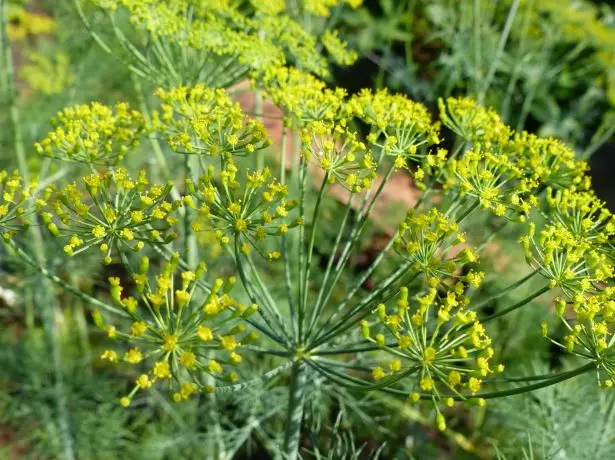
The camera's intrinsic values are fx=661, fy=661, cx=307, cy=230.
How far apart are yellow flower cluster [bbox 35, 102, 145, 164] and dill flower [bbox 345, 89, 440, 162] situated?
55 centimetres

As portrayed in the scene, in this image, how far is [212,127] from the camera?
1438mm

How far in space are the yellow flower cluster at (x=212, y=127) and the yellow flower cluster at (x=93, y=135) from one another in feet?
0.39

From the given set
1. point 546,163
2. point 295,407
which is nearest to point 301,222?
point 295,407

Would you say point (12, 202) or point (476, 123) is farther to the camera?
point (476, 123)

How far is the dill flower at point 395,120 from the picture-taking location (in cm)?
148

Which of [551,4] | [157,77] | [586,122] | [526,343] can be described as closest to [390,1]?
[551,4]

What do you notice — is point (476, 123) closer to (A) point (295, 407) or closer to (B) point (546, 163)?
(B) point (546, 163)

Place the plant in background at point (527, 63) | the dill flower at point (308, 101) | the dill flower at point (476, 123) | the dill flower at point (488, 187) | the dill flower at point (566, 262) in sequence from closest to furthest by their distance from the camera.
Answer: the dill flower at point (566, 262), the dill flower at point (488, 187), the dill flower at point (308, 101), the dill flower at point (476, 123), the plant in background at point (527, 63)

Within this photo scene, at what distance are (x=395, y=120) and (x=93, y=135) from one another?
27.8 inches

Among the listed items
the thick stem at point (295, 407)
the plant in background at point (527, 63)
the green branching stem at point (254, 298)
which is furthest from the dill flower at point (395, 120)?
the plant in background at point (527, 63)

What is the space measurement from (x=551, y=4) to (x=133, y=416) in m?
3.41

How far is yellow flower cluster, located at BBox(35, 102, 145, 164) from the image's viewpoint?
5.06 feet

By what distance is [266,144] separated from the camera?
142 cm

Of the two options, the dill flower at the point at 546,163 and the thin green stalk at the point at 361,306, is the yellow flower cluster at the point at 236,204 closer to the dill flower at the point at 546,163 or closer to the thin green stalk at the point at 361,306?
the thin green stalk at the point at 361,306
